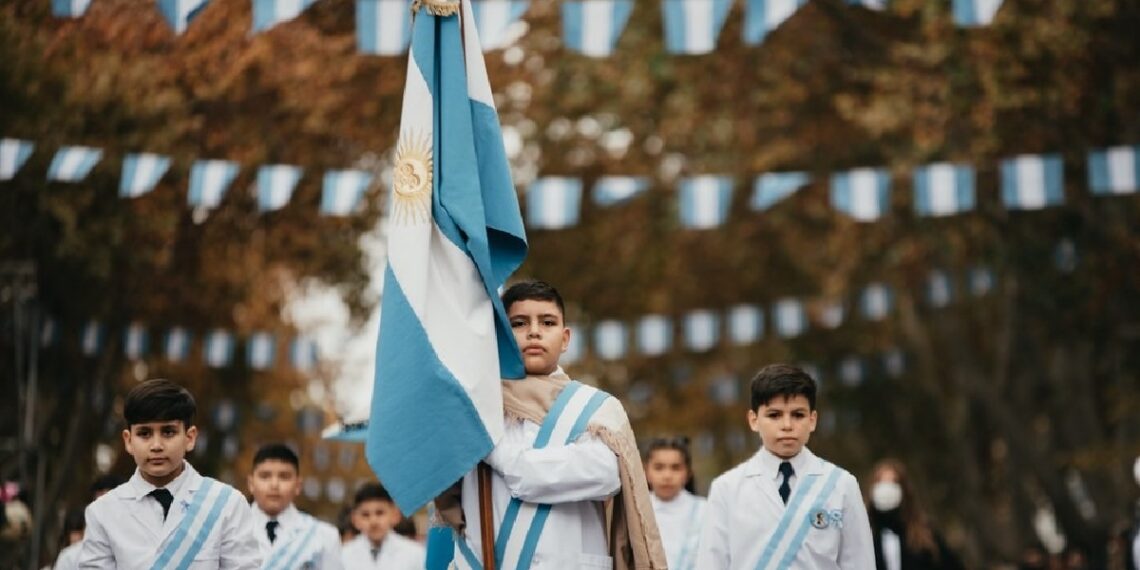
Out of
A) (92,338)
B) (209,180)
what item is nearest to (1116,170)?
(209,180)

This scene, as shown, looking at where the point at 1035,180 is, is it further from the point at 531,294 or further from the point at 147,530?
the point at 147,530

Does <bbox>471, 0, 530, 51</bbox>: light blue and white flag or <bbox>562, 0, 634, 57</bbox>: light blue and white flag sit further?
<bbox>562, 0, 634, 57</bbox>: light blue and white flag

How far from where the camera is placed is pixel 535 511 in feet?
23.3

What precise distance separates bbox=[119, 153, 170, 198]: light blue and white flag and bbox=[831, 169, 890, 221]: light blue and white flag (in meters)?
6.85

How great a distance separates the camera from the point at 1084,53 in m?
20.0

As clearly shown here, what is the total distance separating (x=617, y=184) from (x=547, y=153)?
21.7ft

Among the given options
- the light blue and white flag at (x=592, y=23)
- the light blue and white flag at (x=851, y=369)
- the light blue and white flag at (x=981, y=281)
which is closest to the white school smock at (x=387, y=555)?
the light blue and white flag at (x=592, y=23)

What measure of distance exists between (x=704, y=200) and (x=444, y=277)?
12.7 metres

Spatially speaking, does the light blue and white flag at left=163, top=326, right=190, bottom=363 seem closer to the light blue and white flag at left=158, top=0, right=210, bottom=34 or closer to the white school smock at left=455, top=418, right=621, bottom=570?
the light blue and white flag at left=158, top=0, right=210, bottom=34

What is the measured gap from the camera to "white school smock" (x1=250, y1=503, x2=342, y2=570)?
10531mm

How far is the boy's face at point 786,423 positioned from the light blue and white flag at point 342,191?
10304mm

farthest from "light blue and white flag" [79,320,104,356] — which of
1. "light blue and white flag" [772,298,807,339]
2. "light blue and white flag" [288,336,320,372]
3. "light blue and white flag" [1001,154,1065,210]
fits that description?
"light blue and white flag" [1001,154,1065,210]

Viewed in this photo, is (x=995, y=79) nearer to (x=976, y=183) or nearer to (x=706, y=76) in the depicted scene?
(x=976, y=183)

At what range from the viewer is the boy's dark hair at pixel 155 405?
7.71 metres
